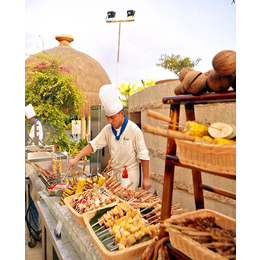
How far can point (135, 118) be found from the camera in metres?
4.88

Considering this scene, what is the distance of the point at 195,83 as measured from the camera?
76 cm

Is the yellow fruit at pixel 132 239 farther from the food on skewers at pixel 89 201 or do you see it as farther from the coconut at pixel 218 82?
the coconut at pixel 218 82

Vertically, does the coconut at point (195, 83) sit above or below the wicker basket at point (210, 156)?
above

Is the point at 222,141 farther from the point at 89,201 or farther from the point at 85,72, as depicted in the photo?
the point at 85,72

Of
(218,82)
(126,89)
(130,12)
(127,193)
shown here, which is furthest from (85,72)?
(218,82)

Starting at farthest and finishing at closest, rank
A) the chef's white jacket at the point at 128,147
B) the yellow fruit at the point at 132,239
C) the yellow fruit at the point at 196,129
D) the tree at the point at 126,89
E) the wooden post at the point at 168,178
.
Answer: the tree at the point at 126,89 → the chef's white jacket at the point at 128,147 → the yellow fruit at the point at 132,239 → the wooden post at the point at 168,178 → the yellow fruit at the point at 196,129

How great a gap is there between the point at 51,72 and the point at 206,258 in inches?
Result: 256

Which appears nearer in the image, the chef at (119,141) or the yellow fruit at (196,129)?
the yellow fruit at (196,129)

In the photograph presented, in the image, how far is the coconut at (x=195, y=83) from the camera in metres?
0.75

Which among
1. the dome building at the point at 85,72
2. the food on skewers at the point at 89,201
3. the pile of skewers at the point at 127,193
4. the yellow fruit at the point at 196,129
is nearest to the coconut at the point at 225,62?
the yellow fruit at the point at 196,129

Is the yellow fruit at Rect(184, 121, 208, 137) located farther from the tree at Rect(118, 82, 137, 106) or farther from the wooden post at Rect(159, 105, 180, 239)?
the tree at Rect(118, 82, 137, 106)

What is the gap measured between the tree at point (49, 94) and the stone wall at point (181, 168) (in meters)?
2.88
